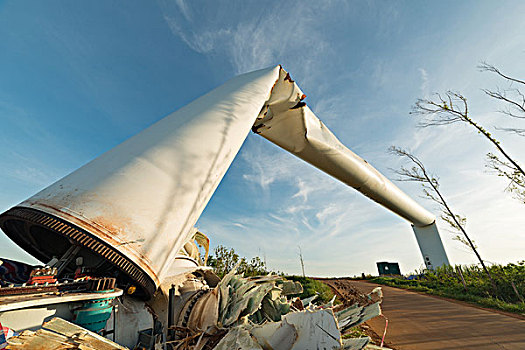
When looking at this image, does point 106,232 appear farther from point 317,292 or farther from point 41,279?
point 317,292

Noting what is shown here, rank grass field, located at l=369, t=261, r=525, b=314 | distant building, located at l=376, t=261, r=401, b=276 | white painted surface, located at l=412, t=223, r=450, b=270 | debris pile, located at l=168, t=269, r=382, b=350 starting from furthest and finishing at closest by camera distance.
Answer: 1. distant building, located at l=376, t=261, r=401, b=276
2. white painted surface, located at l=412, t=223, r=450, b=270
3. grass field, located at l=369, t=261, r=525, b=314
4. debris pile, located at l=168, t=269, r=382, b=350

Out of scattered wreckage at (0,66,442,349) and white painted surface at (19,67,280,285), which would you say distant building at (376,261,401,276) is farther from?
white painted surface at (19,67,280,285)

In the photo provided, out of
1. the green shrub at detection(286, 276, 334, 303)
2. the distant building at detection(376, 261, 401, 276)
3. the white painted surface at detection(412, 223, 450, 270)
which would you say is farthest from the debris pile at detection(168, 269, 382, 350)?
the distant building at detection(376, 261, 401, 276)

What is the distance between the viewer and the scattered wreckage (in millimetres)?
994

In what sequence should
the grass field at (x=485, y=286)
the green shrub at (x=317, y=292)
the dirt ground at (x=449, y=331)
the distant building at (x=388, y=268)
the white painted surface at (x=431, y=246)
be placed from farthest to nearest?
the distant building at (x=388, y=268)
the white painted surface at (x=431, y=246)
the green shrub at (x=317, y=292)
the grass field at (x=485, y=286)
the dirt ground at (x=449, y=331)

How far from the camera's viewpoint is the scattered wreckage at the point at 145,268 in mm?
994

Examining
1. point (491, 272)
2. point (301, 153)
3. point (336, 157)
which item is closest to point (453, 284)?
point (491, 272)

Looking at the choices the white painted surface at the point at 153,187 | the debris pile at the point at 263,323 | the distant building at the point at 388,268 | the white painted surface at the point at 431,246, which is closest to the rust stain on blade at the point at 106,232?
the white painted surface at the point at 153,187

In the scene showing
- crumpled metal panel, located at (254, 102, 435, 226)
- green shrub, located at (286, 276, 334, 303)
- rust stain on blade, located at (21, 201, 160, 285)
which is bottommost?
green shrub, located at (286, 276, 334, 303)

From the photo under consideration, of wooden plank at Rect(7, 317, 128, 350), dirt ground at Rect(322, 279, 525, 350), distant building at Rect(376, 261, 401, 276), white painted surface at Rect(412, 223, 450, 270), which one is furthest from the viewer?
distant building at Rect(376, 261, 401, 276)

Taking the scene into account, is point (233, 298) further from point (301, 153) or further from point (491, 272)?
point (491, 272)

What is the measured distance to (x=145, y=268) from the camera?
124 cm

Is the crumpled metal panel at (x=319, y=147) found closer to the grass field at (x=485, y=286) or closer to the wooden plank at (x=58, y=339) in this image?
the grass field at (x=485, y=286)

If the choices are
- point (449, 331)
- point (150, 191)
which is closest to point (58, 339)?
point (150, 191)
